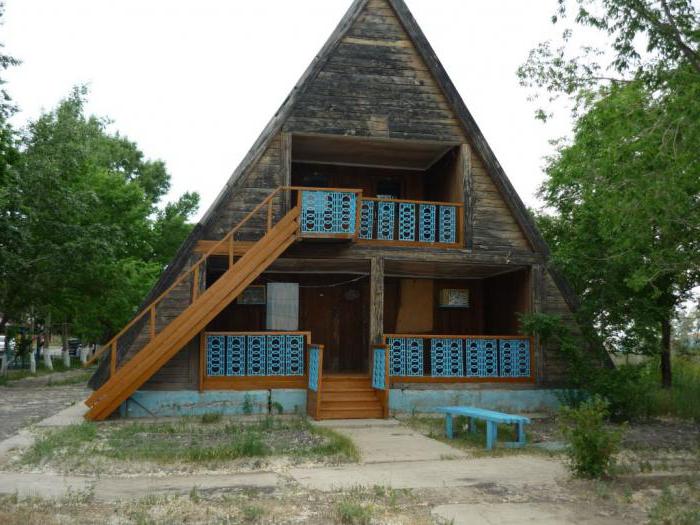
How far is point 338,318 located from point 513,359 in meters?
4.38

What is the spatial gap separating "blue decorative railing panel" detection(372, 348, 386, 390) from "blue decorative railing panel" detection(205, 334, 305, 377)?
59.0 inches

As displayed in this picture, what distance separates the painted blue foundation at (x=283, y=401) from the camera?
43.4ft

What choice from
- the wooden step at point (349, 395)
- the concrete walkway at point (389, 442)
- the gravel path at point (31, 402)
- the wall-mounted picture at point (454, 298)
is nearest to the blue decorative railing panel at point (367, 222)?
the wall-mounted picture at point (454, 298)

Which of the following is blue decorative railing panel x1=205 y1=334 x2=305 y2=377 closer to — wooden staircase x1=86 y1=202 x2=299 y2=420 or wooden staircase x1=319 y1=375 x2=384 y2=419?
wooden staircase x1=319 y1=375 x2=384 y2=419

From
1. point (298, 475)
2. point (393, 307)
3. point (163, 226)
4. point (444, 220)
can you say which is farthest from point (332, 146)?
point (163, 226)

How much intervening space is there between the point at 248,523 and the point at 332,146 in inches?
413

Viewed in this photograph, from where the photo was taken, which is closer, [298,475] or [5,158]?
[298,475]

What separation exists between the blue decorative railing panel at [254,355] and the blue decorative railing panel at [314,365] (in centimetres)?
42

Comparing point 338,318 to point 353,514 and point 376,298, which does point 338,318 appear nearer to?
point 376,298

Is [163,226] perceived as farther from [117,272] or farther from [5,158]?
[5,158]

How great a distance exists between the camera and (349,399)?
44.4 ft

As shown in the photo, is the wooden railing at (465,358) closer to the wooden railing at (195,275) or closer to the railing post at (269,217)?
the railing post at (269,217)

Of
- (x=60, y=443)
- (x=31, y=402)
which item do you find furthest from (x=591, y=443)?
(x=31, y=402)

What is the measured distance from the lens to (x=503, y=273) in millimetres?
16547
